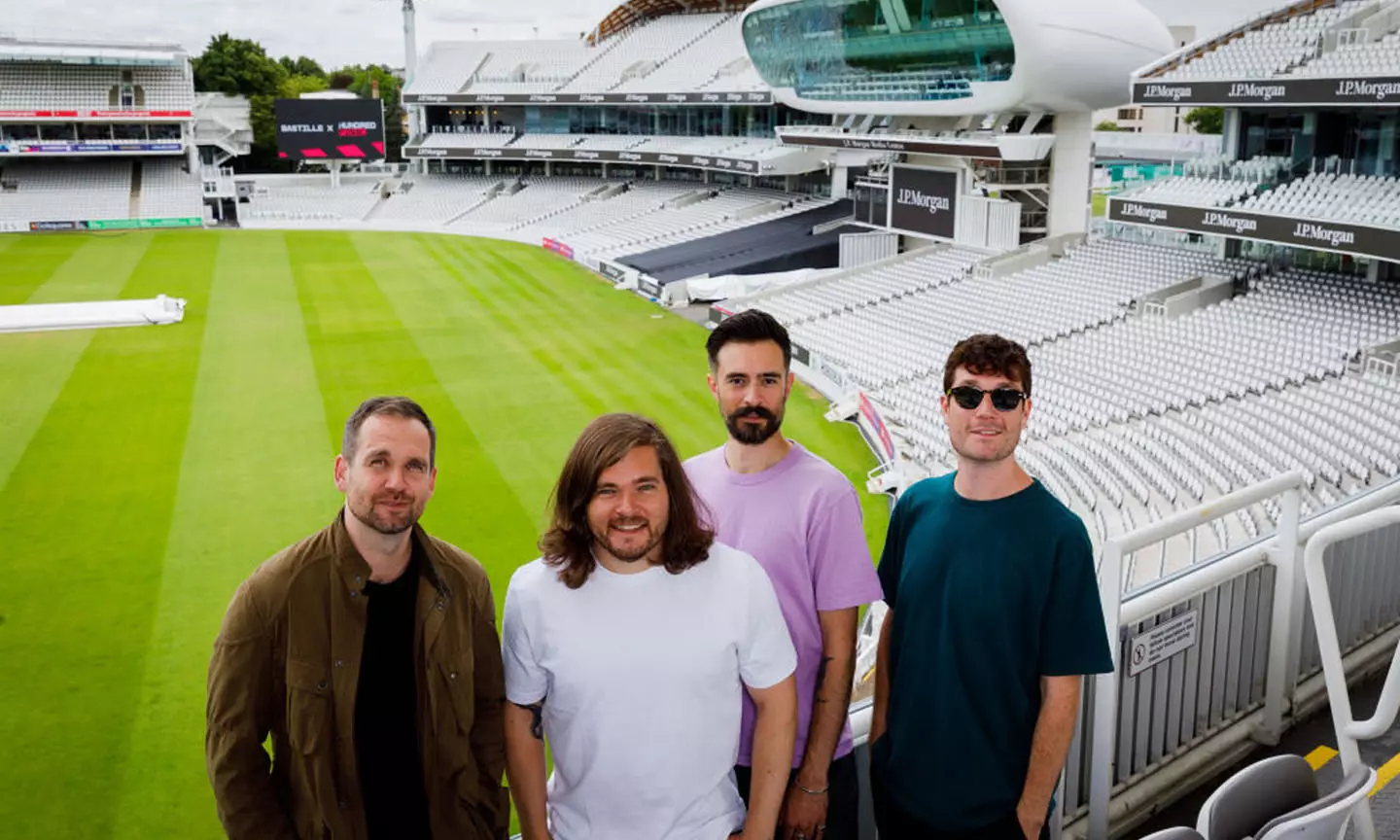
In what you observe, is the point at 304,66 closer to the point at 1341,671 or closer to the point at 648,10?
the point at 648,10

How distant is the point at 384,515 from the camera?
3.15 m

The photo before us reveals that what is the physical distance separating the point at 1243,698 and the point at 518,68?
192 ft

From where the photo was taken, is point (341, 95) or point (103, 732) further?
point (341, 95)

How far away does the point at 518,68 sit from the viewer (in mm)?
59125

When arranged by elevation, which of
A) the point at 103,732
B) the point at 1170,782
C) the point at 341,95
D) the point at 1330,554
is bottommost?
the point at 103,732

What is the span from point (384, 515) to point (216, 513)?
13513 mm

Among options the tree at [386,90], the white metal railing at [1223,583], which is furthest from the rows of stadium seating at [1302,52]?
the tree at [386,90]

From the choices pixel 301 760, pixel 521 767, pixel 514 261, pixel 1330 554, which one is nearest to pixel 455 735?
pixel 521 767

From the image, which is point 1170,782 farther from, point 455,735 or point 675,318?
point 675,318

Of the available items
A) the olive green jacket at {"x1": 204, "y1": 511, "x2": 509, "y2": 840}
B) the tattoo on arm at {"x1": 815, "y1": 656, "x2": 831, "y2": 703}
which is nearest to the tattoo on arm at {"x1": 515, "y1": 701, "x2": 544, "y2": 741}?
the olive green jacket at {"x1": 204, "y1": 511, "x2": 509, "y2": 840}

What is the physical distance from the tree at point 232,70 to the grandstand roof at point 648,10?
23035 mm

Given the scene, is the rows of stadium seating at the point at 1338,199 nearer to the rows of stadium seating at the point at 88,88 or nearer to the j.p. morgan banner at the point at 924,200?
the j.p. morgan banner at the point at 924,200

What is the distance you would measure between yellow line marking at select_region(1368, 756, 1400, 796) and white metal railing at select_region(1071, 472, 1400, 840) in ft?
1.71

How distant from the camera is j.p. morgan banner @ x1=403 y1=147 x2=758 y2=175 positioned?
43.0 m
